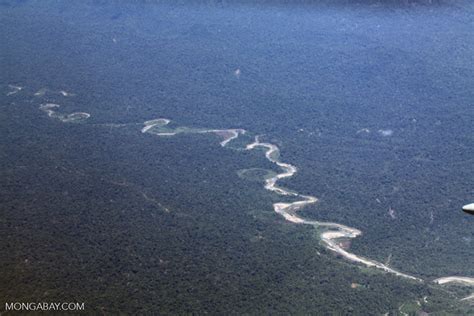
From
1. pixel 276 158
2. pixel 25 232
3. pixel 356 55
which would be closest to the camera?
pixel 25 232

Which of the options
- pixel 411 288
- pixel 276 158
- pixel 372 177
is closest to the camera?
pixel 411 288

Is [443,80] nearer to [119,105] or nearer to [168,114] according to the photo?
[168,114]

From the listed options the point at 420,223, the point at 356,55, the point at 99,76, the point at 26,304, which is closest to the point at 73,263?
the point at 26,304

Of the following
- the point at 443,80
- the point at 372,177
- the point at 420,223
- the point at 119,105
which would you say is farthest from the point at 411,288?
the point at 119,105

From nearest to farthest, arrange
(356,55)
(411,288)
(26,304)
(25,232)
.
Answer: (26,304), (411,288), (25,232), (356,55)

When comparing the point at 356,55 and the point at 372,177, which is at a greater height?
the point at 356,55

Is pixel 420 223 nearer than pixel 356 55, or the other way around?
pixel 420 223

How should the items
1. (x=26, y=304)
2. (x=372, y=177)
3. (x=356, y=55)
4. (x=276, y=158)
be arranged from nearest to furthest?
1. (x=26, y=304)
2. (x=372, y=177)
3. (x=276, y=158)
4. (x=356, y=55)

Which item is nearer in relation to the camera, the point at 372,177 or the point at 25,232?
the point at 25,232

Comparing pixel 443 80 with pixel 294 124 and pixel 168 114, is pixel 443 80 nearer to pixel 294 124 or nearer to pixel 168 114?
pixel 294 124
